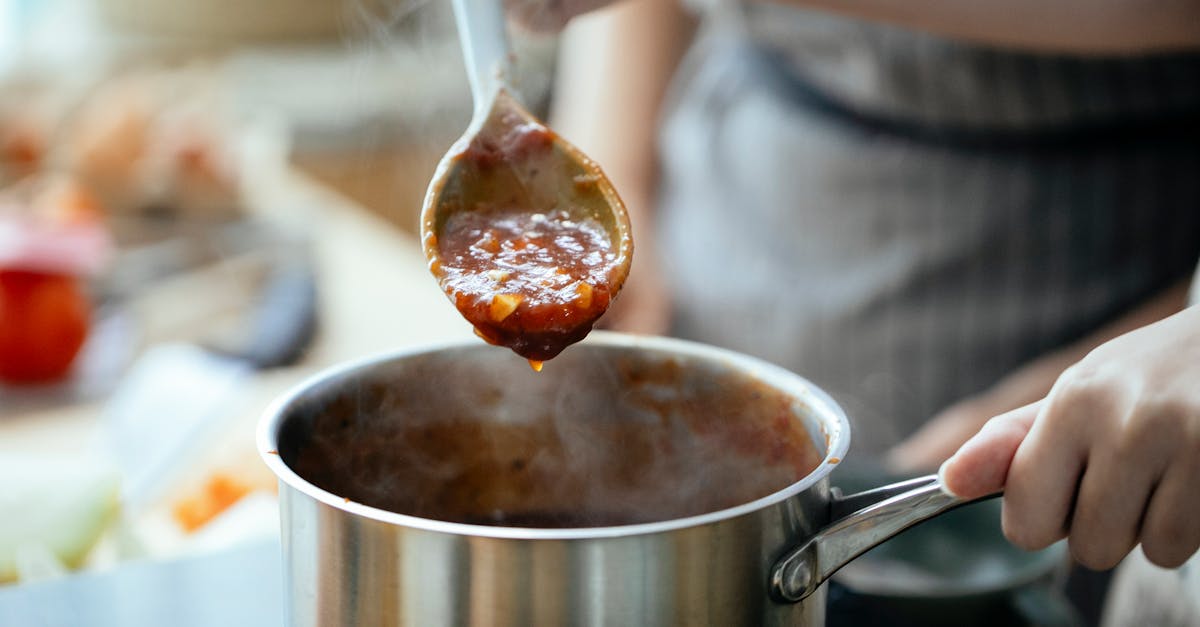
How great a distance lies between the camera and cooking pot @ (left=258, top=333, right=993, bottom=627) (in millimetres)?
454

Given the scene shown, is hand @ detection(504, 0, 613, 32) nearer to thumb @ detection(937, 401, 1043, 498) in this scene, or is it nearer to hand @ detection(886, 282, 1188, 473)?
thumb @ detection(937, 401, 1043, 498)

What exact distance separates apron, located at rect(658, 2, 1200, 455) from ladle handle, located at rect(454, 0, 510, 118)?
0.64 meters

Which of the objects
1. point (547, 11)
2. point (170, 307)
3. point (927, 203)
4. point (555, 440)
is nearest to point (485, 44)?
point (547, 11)

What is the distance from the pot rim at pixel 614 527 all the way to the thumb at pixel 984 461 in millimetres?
55

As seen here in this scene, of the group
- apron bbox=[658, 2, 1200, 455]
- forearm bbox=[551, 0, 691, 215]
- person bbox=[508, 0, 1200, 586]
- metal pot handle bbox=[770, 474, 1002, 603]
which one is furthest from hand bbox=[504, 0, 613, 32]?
forearm bbox=[551, 0, 691, 215]

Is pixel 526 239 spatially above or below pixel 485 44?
below

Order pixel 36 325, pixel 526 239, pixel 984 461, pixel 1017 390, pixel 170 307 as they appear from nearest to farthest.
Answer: pixel 984 461 → pixel 526 239 → pixel 1017 390 → pixel 36 325 → pixel 170 307

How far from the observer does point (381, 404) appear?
64 cm

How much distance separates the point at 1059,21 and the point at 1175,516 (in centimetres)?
66

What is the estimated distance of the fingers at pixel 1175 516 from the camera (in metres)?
0.48

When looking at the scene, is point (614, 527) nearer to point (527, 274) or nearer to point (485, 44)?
point (527, 274)

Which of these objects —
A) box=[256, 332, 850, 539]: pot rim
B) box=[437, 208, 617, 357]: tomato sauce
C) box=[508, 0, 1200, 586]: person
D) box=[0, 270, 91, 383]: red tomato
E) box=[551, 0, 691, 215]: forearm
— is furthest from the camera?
box=[551, 0, 691, 215]: forearm

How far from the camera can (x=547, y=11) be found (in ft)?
2.61

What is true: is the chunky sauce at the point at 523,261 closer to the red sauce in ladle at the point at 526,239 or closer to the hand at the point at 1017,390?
the red sauce in ladle at the point at 526,239
